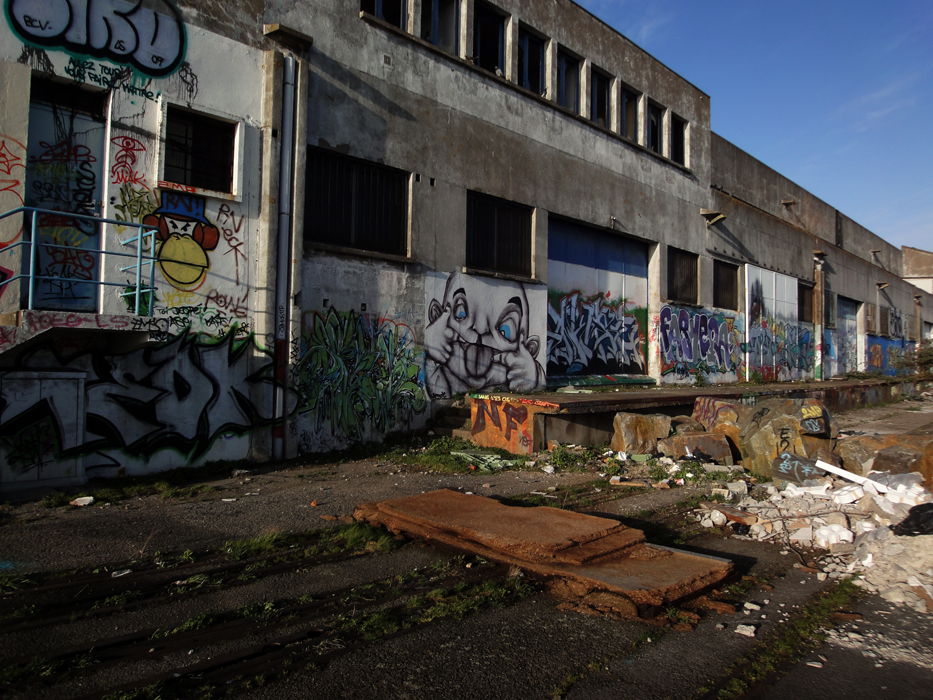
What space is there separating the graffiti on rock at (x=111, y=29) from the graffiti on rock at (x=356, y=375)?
3.90 metres

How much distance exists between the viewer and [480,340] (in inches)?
485

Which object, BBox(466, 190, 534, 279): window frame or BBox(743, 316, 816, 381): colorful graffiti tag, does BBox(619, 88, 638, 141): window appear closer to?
BBox(466, 190, 534, 279): window frame

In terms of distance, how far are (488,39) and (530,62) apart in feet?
4.45

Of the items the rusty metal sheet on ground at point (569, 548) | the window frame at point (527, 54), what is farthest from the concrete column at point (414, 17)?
the rusty metal sheet on ground at point (569, 548)

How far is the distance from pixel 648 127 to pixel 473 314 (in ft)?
29.7

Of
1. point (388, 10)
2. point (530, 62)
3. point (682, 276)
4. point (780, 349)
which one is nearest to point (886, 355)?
point (780, 349)

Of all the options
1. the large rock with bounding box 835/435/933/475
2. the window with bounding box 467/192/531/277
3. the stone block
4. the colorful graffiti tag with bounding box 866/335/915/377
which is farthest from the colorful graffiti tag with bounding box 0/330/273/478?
the colorful graffiti tag with bounding box 866/335/915/377

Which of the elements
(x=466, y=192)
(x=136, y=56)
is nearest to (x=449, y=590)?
(x=136, y=56)

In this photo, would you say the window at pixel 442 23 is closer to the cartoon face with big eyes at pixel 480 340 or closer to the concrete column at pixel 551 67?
the concrete column at pixel 551 67

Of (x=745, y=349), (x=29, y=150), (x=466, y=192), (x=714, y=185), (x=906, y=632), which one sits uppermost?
(x=714, y=185)

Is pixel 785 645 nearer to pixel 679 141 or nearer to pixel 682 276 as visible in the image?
pixel 682 276

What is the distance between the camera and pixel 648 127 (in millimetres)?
17516

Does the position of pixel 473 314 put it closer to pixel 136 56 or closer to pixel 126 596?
pixel 136 56

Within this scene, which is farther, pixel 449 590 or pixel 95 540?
pixel 95 540
